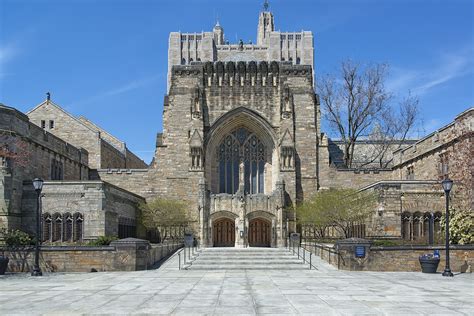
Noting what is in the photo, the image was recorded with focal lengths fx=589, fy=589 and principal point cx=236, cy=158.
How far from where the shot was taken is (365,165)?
56.1 meters

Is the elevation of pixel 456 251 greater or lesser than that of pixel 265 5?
lesser

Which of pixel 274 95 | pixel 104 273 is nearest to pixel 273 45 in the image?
pixel 274 95

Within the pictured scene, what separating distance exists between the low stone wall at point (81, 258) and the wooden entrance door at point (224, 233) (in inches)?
705

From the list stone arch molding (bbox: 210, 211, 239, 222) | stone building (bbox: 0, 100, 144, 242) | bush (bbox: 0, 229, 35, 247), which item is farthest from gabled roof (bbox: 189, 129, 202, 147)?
bush (bbox: 0, 229, 35, 247)

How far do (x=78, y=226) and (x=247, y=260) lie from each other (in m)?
10.5

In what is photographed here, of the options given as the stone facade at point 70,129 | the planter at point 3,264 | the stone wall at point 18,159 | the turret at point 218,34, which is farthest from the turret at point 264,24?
the planter at point 3,264

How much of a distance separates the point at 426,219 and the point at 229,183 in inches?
644

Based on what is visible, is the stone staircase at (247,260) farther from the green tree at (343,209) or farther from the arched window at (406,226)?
the arched window at (406,226)

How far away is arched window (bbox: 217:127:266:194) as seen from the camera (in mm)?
45844

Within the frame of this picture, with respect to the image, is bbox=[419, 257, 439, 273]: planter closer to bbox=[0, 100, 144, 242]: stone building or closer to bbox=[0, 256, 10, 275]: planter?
bbox=[0, 256, 10, 275]: planter

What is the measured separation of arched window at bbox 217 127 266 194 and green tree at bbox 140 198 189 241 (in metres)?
5.44

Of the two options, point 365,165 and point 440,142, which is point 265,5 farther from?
point 440,142

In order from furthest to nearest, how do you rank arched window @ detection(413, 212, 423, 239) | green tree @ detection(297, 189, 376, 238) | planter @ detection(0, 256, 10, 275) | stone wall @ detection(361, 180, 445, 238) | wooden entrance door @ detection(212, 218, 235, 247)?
wooden entrance door @ detection(212, 218, 235, 247) < green tree @ detection(297, 189, 376, 238) < arched window @ detection(413, 212, 423, 239) < stone wall @ detection(361, 180, 445, 238) < planter @ detection(0, 256, 10, 275)

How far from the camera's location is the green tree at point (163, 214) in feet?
133
